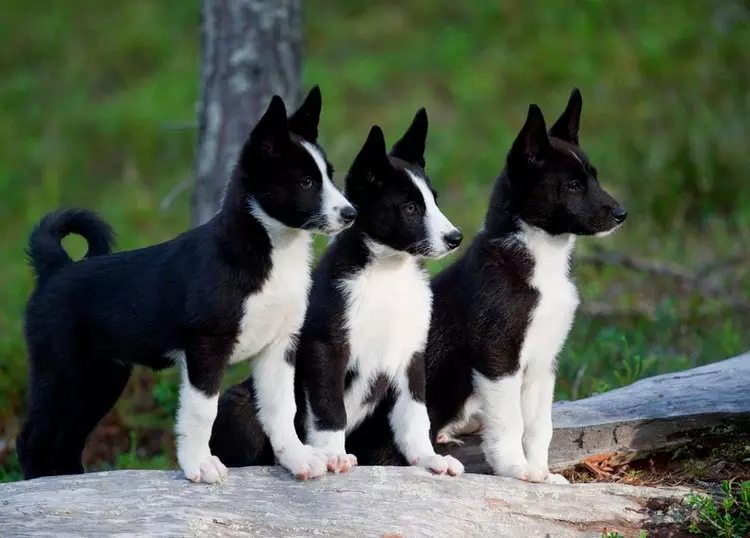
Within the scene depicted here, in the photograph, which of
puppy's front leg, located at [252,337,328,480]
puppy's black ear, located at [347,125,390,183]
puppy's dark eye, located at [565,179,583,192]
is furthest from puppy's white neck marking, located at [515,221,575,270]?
puppy's front leg, located at [252,337,328,480]

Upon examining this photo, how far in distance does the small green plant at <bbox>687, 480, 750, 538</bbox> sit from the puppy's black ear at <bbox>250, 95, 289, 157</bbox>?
2277 mm

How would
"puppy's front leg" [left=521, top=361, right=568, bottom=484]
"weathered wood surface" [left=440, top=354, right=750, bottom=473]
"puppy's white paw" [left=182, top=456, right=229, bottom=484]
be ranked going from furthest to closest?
1. "weathered wood surface" [left=440, top=354, right=750, bottom=473]
2. "puppy's front leg" [left=521, top=361, right=568, bottom=484]
3. "puppy's white paw" [left=182, top=456, right=229, bottom=484]

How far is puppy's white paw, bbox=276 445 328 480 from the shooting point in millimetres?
4930

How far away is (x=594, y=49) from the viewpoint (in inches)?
578

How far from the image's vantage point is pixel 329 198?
4.98 metres

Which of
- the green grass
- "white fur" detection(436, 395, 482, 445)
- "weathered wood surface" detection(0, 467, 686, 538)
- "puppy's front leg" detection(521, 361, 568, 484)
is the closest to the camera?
"weathered wood surface" detection(0, 467, 686, 538)

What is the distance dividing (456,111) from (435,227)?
9281 millimetres

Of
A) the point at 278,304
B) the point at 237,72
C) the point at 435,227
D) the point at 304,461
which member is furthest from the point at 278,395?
the point at 237,72

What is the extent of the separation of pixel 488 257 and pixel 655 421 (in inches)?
43.0

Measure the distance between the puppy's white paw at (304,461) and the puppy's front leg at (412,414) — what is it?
47cm

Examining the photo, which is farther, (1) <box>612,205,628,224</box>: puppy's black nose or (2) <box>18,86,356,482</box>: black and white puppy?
(1) <box>612,205,628,224</box>: puppy's black nose

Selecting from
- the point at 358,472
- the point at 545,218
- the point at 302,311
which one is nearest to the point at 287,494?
the point at 358,472

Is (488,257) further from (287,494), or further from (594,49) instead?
(594,49)

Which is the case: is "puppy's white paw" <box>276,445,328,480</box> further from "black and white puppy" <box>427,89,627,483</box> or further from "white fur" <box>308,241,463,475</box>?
"black and white puppy" <box>427,89,627,483</box>
